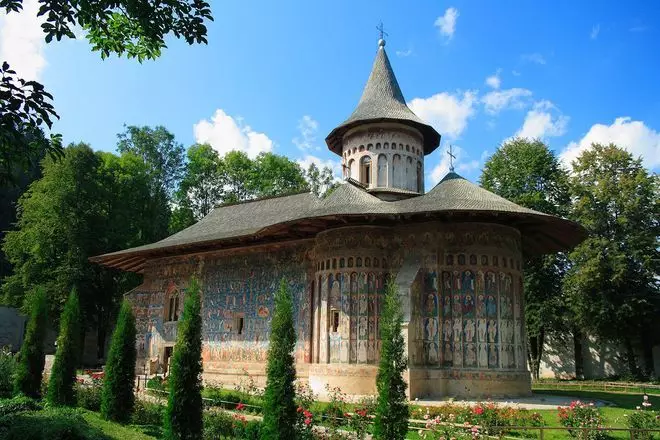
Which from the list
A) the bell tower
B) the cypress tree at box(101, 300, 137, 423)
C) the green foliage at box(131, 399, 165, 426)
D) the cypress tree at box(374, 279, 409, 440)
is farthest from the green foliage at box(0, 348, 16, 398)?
the bell tower

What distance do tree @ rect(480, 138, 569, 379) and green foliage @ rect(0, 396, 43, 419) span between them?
66.8 ft

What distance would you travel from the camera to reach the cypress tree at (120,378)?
497 inches

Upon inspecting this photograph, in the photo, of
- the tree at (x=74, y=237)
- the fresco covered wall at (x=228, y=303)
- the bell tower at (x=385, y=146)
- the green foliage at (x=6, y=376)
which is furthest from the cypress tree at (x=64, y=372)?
the tree at (x=74, y=237)

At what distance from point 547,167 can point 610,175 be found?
3814 millimetres

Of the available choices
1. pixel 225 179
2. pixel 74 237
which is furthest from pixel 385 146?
pixel 225 179

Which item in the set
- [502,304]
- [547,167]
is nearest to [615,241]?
[547,167]

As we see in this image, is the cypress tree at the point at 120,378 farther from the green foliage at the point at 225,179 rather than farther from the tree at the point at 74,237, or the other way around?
the green foliage at the point at 225,179

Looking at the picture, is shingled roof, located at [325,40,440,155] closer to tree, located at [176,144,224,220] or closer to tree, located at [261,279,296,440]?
tree, located at [261,279,296,440]

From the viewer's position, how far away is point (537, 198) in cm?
2886

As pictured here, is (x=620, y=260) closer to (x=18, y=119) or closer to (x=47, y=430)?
(x=47, y=430)

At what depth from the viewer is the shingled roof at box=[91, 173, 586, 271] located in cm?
1524

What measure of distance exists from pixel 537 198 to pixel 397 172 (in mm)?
11671

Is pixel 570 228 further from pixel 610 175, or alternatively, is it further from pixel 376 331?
pixel 610 175

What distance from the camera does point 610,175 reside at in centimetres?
2780
